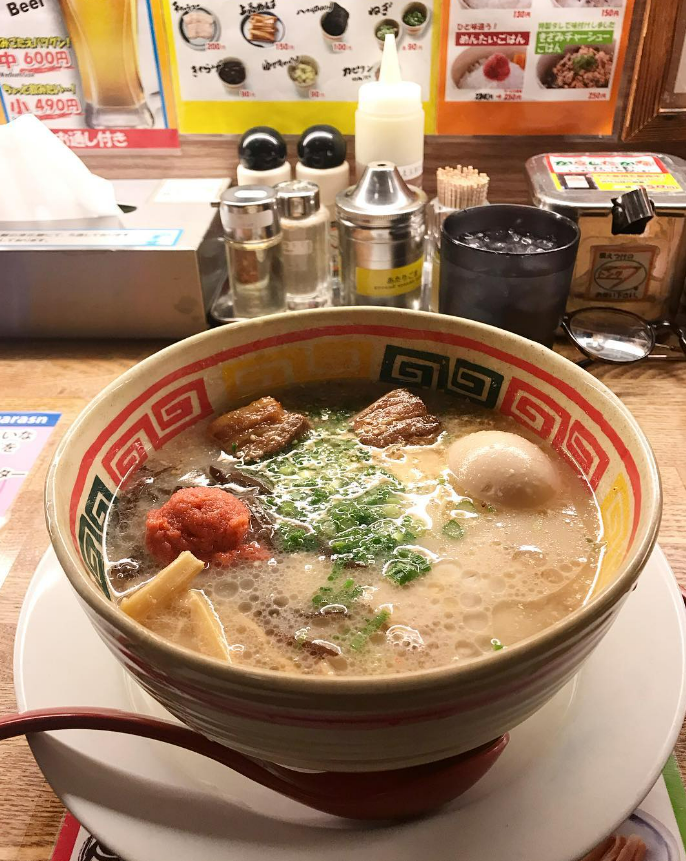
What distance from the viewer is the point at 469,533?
2.73 ft

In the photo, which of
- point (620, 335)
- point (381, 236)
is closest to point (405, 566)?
point (381, 236)

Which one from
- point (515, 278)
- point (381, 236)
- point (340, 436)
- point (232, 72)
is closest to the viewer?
point (340, 436)

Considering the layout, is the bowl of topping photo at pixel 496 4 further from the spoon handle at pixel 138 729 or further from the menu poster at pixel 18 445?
the spoon handle at pixel 138 729

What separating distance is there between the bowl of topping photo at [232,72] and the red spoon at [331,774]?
1.27m

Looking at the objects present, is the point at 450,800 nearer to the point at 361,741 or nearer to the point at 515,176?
the point at 361,741

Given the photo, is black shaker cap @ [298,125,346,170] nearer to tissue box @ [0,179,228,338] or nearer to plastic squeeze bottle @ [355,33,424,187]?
plastic squeeze bottle @ [355,33,424,187]

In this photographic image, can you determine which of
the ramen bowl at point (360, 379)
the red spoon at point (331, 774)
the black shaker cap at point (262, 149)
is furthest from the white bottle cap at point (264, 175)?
the red spoon at point (331, 774)

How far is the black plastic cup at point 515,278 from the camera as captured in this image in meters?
1.16

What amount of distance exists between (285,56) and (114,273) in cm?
56

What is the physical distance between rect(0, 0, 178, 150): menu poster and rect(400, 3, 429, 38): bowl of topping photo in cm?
49

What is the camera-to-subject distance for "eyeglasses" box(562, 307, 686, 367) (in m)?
1.33

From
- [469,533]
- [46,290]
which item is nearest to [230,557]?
[469,533]

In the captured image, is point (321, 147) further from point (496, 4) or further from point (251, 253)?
point (496, 4)

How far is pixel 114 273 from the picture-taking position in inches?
52.4
